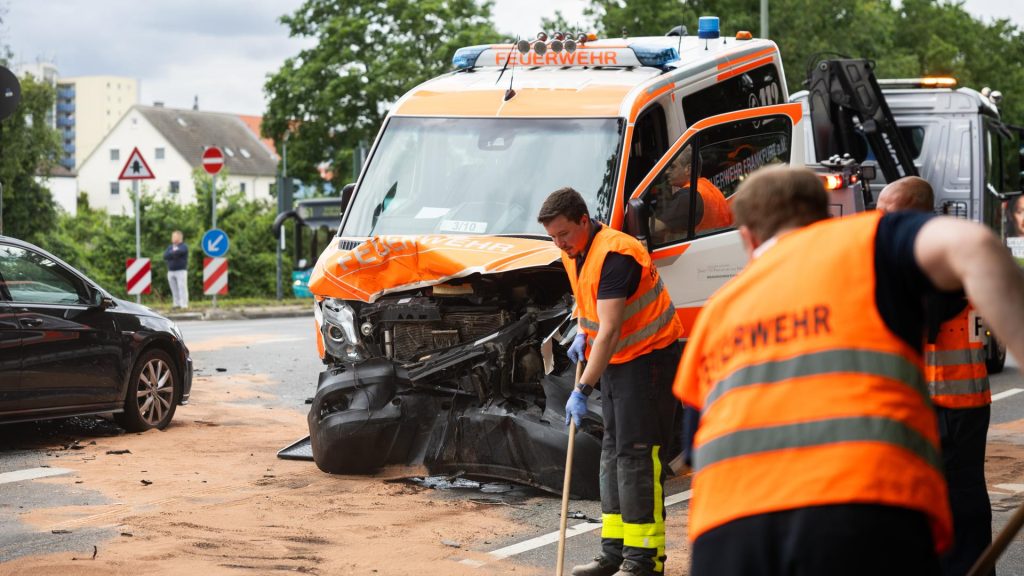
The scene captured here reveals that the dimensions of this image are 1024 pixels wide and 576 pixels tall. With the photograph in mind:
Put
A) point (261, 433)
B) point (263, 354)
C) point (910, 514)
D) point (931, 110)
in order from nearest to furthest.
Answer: point (910, 514), point (261, 433), point (931, 110), point (263, 354)

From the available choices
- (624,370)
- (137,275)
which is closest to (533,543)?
(624,370)

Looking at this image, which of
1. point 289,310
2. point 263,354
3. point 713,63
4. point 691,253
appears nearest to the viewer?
point 691,253

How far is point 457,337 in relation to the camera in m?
8.36

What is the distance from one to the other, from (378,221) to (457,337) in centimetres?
117

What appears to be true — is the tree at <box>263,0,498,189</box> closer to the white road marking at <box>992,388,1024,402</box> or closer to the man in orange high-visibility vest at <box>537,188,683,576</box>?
the white road marking at <box>992,388,1024,402</box>

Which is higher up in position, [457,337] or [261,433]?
[457,337]

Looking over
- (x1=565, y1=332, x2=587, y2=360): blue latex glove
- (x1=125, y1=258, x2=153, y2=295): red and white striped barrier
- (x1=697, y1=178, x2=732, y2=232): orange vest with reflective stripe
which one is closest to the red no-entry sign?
(x1=125, y1=258, x2=153, y2=295): red and white striped barrier

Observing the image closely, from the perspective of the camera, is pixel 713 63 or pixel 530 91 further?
pixel 713 63

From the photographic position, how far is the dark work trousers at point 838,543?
2.91m

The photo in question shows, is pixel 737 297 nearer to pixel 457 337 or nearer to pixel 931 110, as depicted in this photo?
pixel 457 337

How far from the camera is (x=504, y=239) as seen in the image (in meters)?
8.36

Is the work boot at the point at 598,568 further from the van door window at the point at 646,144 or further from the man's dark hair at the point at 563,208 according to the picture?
the van door window at the point at 646,144

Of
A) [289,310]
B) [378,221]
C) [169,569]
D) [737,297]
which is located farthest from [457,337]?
[289,310]

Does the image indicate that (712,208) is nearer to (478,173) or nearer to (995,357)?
(478,173)
